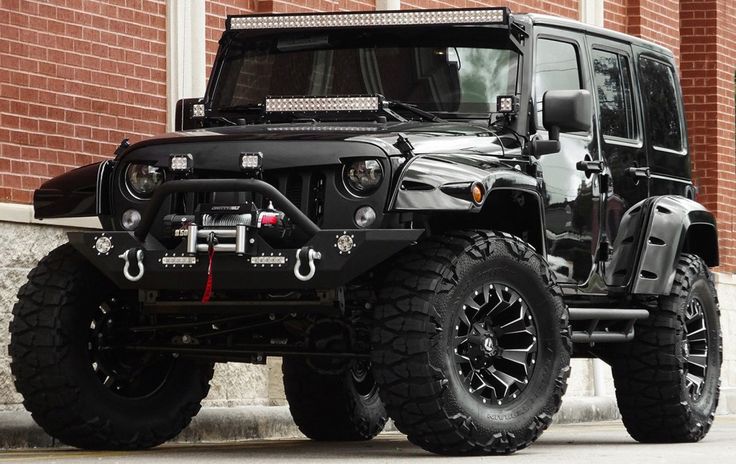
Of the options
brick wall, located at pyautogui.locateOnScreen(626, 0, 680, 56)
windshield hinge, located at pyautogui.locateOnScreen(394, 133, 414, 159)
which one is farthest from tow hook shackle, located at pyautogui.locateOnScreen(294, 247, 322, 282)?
brick wall, located at pyautogui.locateOnScreen(626, 0, 680, 56)

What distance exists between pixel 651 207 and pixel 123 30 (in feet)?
14.6

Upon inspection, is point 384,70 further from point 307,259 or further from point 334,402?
point 334,402

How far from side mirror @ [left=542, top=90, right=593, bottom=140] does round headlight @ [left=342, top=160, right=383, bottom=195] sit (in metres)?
1.19

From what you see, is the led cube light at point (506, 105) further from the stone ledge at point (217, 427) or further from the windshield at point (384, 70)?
the stone ledge at point (217, 427)

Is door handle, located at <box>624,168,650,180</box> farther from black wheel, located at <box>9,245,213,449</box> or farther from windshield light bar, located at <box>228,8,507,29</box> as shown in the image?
black wheel, located at <box>9,245,213,449</box>

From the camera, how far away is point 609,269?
1007 cm

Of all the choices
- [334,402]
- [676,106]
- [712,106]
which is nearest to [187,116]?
[334,402]

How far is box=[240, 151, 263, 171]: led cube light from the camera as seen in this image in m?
8.31

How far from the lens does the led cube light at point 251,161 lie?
8312mm

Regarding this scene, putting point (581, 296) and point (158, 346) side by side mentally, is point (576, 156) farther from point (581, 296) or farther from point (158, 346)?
point (158, 346)

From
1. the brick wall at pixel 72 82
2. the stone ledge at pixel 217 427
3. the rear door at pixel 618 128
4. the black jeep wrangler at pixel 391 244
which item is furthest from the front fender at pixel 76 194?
the rear door at pixel 618 128

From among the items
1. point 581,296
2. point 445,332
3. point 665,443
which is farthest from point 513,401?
point 665,443

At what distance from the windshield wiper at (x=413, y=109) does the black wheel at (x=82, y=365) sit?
1644 mm

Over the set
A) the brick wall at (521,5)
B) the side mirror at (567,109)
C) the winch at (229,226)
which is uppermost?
the brick wall at (521,5)
